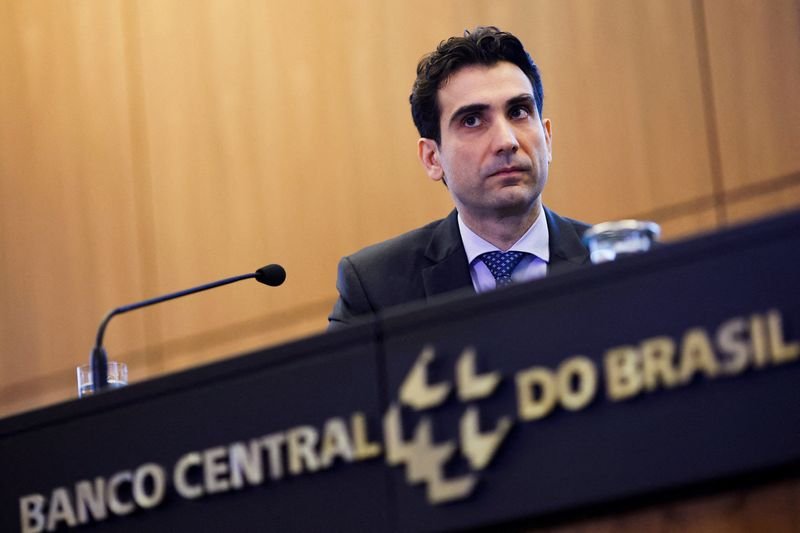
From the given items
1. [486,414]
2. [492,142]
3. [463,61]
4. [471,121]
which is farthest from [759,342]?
[463,61]

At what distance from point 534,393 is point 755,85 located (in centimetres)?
252

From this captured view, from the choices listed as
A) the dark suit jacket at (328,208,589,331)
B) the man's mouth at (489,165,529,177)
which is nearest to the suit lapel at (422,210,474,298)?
the dark suit jacket at (328,208,589,331)

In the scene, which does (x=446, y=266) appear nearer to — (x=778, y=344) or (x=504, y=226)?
(x=504, y=226)

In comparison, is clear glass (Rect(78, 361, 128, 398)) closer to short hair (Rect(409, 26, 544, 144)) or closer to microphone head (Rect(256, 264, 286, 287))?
microphone head (Rect(256, 264, 286, 287))

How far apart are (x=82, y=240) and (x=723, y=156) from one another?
2.68m

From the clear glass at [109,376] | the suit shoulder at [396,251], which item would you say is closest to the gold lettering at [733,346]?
the clear glass at [109,376]

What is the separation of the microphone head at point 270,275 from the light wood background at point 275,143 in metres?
1.47

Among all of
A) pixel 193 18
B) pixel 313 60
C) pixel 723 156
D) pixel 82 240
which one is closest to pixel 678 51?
pixel 723 156

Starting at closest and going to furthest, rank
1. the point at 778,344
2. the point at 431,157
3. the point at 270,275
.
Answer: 1. the point at 778,344
2. the point at 270,275
3. the point at 431,157

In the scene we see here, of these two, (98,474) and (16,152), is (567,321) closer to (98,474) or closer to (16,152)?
(98,474)

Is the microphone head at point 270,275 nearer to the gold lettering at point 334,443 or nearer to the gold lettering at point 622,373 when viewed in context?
the gold lettering at point 334,443

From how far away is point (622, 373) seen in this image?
162 cm

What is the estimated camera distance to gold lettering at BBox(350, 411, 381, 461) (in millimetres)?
1798

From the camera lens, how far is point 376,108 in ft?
15.7
